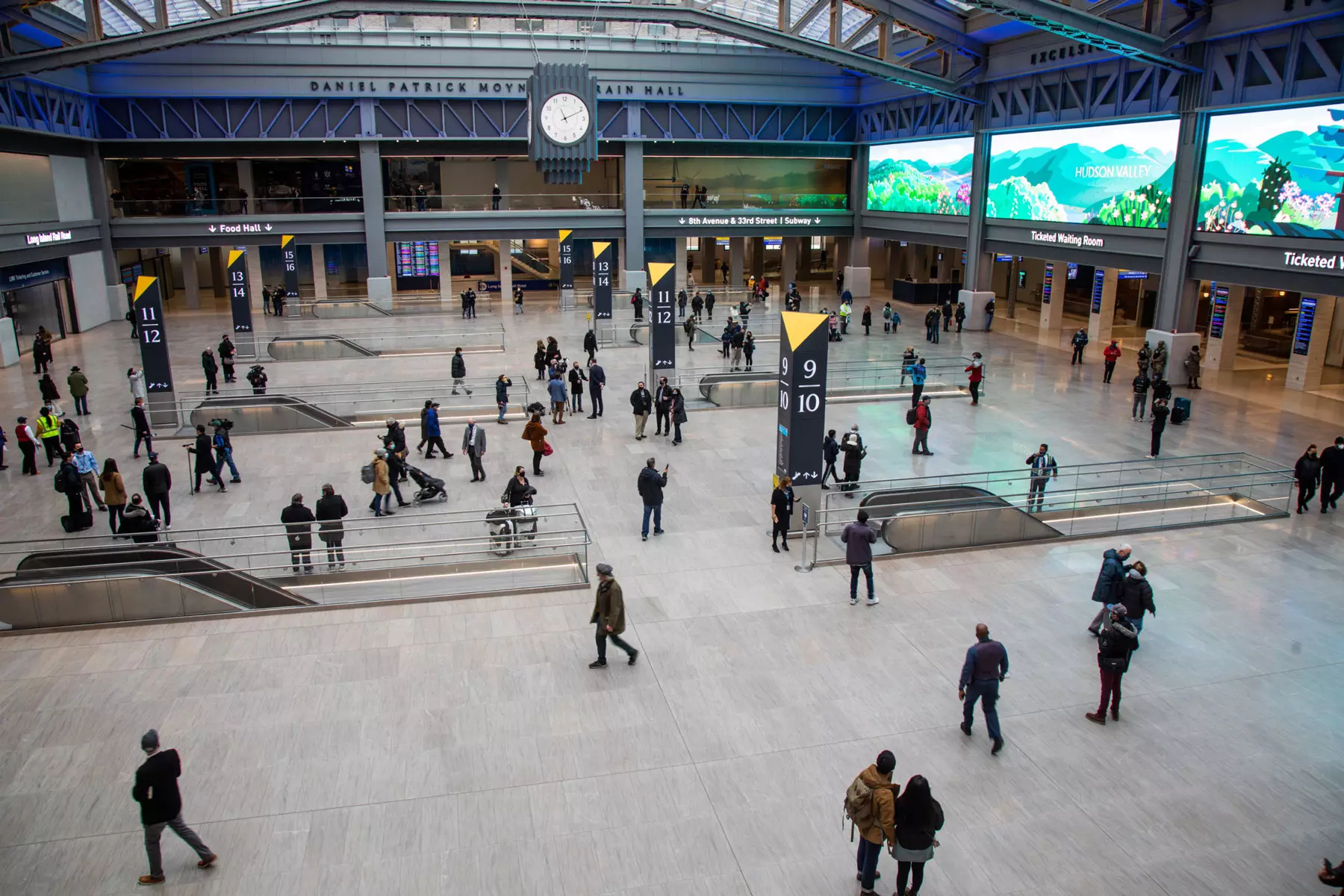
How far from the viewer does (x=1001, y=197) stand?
37.6m

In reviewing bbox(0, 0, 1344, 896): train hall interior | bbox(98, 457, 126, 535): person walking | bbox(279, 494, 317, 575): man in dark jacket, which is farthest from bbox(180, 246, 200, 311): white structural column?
bbox(279, 494, 317, 575): man in dark jacket

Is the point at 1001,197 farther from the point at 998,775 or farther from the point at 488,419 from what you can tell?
the point at 998,775

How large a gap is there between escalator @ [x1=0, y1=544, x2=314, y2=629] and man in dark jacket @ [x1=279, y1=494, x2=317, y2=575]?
0.84 metres

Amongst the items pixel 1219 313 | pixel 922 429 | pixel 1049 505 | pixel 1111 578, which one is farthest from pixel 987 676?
pixel 1219 313

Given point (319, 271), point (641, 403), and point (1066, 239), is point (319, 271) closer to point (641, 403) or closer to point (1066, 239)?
point (641, 403)

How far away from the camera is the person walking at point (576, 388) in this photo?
24.0 meters

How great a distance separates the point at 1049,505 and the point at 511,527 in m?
9.38

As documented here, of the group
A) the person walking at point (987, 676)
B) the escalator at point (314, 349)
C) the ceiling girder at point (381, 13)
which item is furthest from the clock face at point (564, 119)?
the person walking at point (987, 676)

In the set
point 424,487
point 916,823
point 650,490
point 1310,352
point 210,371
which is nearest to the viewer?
point 916,823

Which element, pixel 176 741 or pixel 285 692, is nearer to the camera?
pixel 176 741

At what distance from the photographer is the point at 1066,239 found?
111ft

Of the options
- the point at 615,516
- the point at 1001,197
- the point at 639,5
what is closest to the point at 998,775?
the point at 615,516

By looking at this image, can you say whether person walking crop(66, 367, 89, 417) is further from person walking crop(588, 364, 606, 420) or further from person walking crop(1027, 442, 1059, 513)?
person walking crop(1027, 442, 1059, 513)

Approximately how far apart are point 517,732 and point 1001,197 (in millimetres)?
34195
